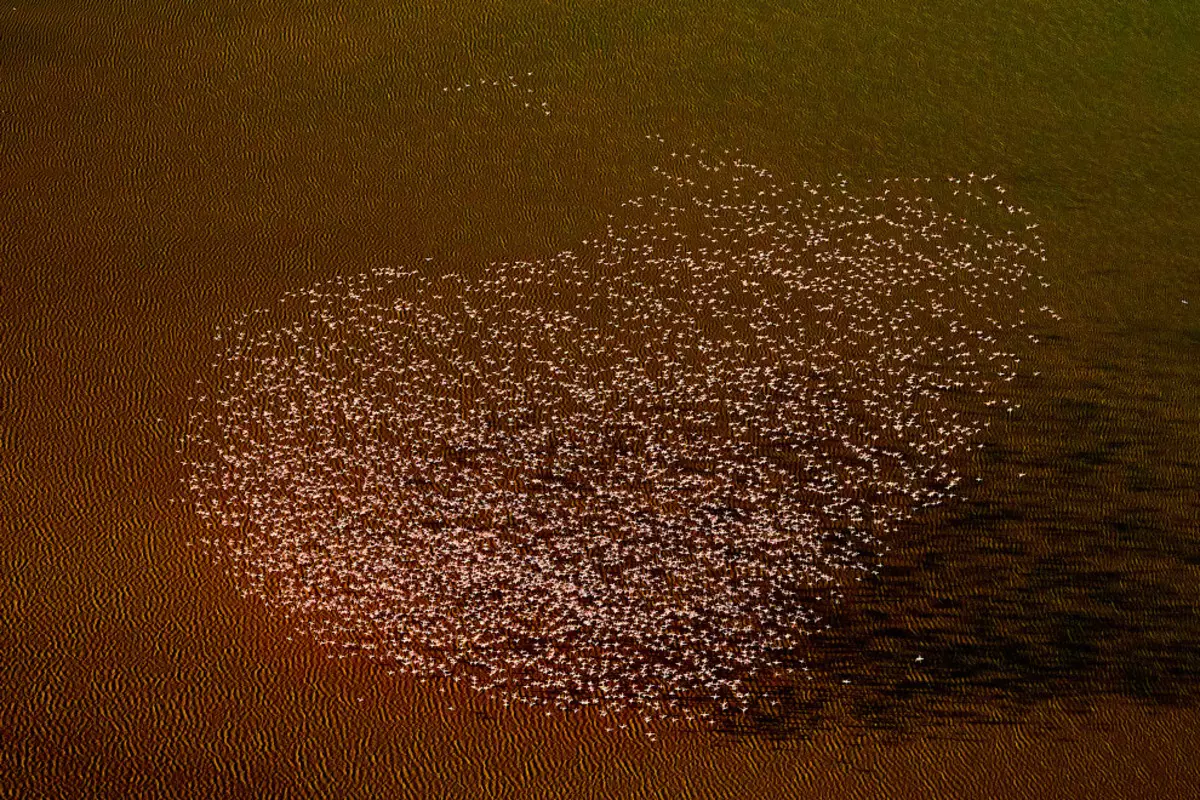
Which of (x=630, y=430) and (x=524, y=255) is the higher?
(x=524, y=255)

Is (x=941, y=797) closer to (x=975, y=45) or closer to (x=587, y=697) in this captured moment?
(x=587, y=697)

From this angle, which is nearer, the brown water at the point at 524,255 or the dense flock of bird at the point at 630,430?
the brown water at the point at 524,255

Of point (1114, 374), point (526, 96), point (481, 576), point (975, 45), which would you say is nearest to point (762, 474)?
point (481, 576)

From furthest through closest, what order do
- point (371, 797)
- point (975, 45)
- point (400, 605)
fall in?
point (975, 45)
point (400, 605)
point (371, 797)

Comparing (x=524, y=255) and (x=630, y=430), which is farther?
(x=524, y=255)
